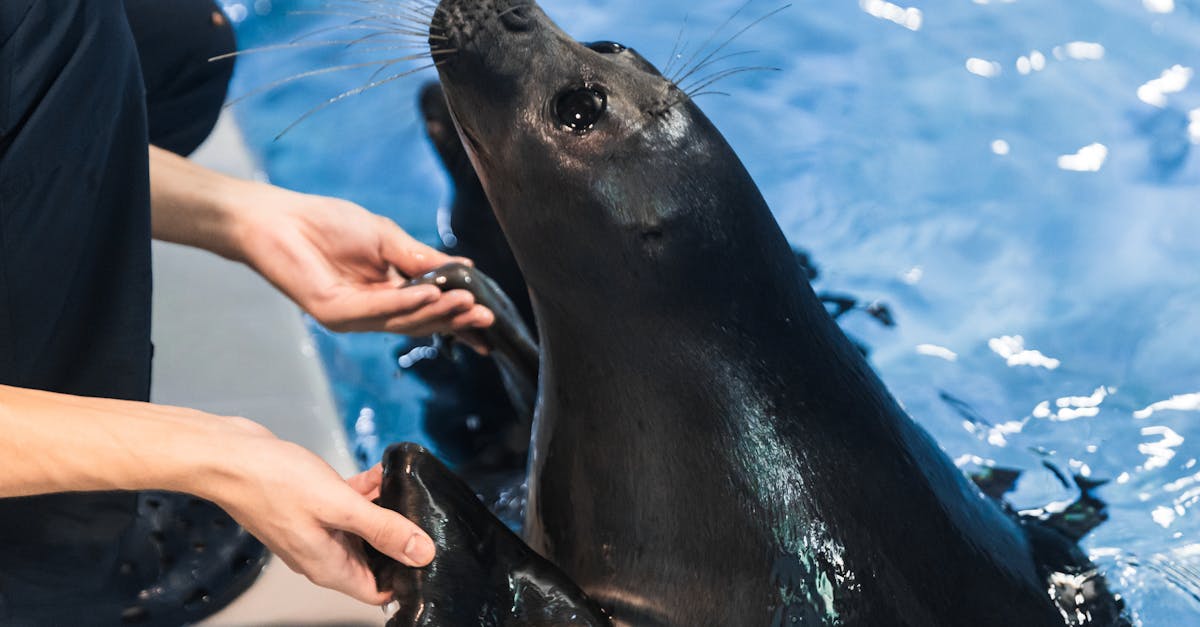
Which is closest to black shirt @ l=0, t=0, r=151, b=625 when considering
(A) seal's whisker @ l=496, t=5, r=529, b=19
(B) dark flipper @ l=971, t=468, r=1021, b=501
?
(A) seal's whisker @ l=496, t=5, r=529, b=19

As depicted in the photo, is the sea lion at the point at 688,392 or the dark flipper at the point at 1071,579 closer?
the sea lion at the point at 688,392

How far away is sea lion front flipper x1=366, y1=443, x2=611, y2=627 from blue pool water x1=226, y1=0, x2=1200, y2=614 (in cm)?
116

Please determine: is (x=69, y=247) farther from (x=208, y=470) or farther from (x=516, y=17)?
(x=516, y=17)

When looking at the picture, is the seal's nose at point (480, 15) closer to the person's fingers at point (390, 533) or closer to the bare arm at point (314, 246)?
the bare arm at point (314, 246)

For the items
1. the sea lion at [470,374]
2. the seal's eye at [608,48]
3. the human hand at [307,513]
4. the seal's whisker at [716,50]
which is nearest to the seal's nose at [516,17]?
the seal's eye at [608,48]

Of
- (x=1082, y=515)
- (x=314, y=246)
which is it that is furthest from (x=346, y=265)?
(x=1082, y=515)

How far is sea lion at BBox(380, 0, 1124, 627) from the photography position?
2029 mm

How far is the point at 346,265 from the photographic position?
9.24 ft

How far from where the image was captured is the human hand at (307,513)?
6.01ft

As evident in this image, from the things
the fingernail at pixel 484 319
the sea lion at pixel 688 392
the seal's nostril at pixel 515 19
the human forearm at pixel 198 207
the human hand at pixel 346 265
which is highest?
the seal's nostril at pixel 515 19

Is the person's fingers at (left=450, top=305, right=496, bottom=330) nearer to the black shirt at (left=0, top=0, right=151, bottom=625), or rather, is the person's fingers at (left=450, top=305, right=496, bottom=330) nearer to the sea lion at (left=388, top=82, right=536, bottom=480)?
the sea lion at (left=388, top=82, right=536, bottom=480)

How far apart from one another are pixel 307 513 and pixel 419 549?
0.20 metres

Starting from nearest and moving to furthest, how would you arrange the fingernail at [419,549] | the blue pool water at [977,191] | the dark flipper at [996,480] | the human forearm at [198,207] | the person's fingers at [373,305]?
the fingernail at [419,549] → the person's fingers at [373,305] → the human forearm at [198,207] → the dark flipper at [996,480] → the blue pool water at [977,191]

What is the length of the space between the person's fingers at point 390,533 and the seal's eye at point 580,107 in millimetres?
637
